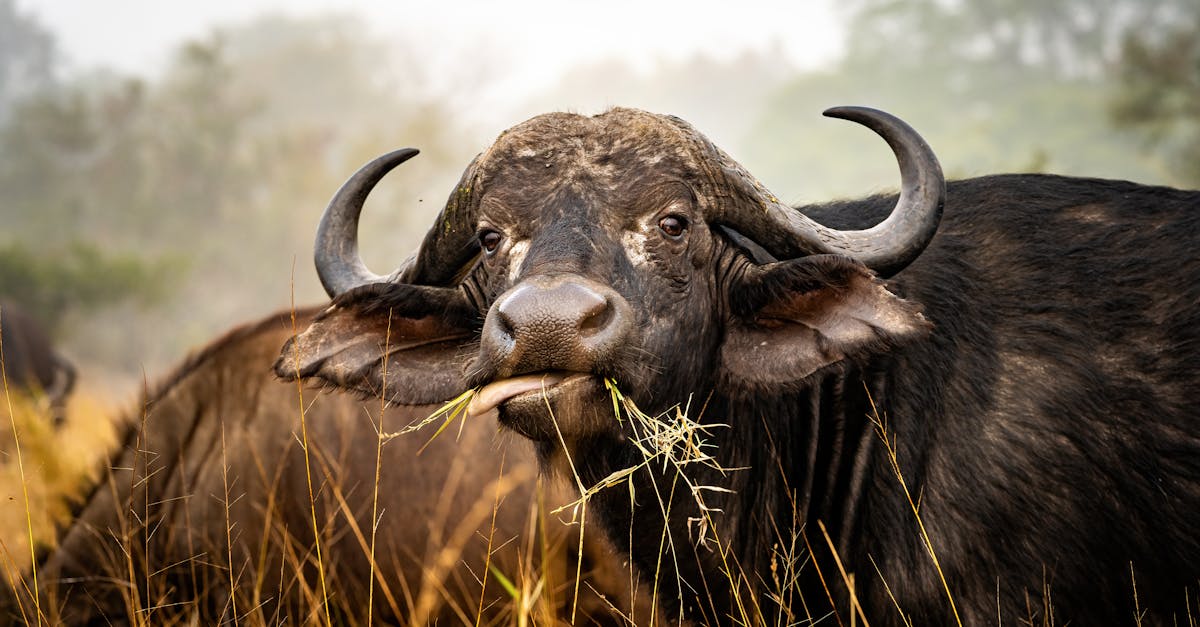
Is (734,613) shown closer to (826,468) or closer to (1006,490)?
(826,468)

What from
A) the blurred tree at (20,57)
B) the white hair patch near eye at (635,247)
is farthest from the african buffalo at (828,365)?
the blurred tree at (20,57)

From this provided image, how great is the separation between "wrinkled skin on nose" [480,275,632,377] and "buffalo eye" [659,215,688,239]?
450 millimetres

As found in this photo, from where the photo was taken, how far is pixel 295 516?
4410mm

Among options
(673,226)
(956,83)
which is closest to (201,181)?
(956,83)

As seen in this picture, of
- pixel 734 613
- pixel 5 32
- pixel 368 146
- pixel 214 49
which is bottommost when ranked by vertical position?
pixel 734 613

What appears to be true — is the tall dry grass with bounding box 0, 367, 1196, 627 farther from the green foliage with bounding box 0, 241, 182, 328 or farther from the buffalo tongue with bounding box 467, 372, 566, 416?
the green foliage with bounding box 0, 241, 182, 328

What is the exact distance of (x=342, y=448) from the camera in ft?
14.6

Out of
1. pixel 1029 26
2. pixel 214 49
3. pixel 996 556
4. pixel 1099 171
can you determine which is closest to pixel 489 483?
pixel 996 556

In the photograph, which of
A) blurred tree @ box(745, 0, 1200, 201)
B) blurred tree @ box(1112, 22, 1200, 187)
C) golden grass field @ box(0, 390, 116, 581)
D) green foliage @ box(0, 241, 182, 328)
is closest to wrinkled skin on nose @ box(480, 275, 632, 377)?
golden grass field @ box(0, 390, 116, 581)

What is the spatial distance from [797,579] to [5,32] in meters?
66.7

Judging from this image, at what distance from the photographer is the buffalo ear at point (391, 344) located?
3.04 m

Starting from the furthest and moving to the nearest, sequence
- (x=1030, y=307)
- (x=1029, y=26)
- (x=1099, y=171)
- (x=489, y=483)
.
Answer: (x=1029, y=26) < (x=1099, y=171) < (x=489, y=483) < (x=1030, y=307)

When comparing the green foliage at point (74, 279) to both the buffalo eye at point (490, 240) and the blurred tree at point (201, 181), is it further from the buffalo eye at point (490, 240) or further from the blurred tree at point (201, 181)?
the buffalo eye at point (490, 240)

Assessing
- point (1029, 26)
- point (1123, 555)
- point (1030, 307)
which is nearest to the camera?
point (1123, 555)
